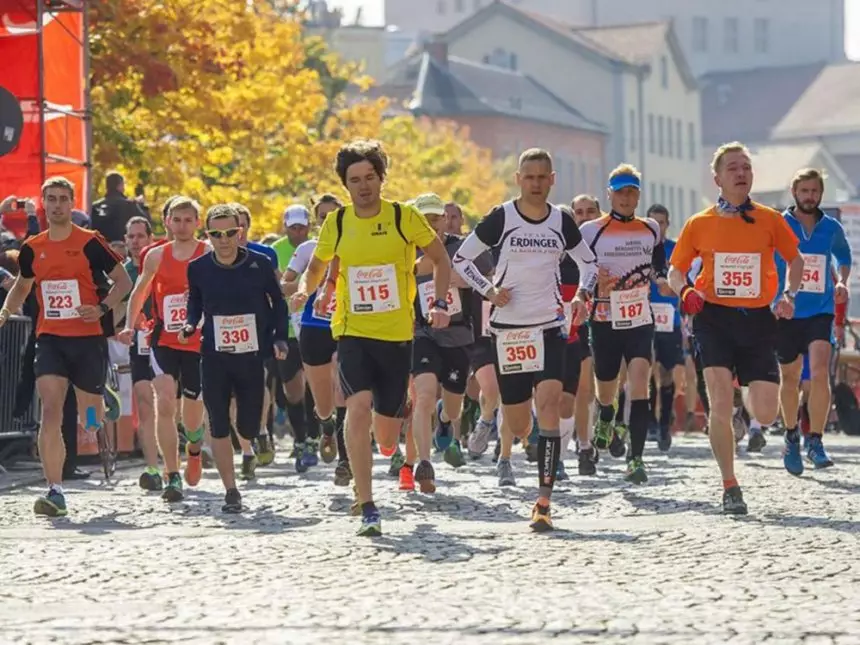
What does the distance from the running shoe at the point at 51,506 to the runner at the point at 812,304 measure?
4936 millimetres

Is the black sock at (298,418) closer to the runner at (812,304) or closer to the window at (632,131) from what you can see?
the runner at (812,304)

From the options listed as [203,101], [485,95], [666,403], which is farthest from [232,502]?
[485,95]

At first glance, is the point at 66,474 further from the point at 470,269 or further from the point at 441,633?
the point at 441,633

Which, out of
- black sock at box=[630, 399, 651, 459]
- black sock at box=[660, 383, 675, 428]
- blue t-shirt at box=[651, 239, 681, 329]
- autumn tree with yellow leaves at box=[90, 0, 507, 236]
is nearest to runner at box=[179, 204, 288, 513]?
black sock at box=[630, 399, 651, 459]

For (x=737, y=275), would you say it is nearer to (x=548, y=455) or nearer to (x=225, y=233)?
(x=548, y=455)

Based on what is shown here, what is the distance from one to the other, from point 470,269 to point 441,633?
4.53 metres

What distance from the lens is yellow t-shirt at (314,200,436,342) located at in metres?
11.5

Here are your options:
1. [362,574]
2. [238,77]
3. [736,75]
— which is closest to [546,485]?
[362,574]

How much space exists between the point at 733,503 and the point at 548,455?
1.00 metres

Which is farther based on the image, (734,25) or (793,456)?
(734,25)

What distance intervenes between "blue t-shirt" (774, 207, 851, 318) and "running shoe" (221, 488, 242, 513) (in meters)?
4.35

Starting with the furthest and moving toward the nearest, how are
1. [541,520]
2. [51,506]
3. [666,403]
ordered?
[666,403]
[51,506]
[541,520]

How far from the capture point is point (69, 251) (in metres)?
13.6

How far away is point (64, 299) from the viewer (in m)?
13.6
